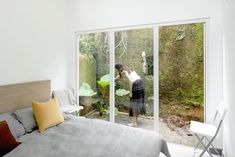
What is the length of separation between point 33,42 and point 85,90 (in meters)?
1.47

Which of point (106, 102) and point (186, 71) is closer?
point (186, 71)

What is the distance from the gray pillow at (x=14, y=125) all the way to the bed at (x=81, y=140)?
3.5 inches

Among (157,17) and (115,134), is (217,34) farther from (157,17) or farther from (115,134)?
(115,134)

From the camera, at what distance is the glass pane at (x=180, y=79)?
10.2 feet

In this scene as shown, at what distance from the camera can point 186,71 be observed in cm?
319

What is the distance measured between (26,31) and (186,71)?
9.13 ft

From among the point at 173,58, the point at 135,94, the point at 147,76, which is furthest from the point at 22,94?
the point at 173,58

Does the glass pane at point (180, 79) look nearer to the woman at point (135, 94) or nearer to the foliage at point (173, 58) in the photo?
the foliage at point (173, 58)

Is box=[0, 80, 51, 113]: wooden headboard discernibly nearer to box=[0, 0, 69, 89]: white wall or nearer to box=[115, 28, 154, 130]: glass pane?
box=[0, 0, 69, 89]: white wall

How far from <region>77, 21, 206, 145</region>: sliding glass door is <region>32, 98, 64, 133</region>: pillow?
1.30m

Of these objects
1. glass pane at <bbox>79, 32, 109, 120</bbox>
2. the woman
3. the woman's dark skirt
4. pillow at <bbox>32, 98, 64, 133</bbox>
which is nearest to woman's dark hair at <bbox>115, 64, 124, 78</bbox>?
the woman

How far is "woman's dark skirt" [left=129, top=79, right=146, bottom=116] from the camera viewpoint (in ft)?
11.9

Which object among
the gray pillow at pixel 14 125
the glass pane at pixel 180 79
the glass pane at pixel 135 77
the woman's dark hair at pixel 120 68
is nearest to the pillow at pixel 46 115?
the gray pillow at pixel 14 125

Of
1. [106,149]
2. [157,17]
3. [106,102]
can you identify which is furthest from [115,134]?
[157,17]
